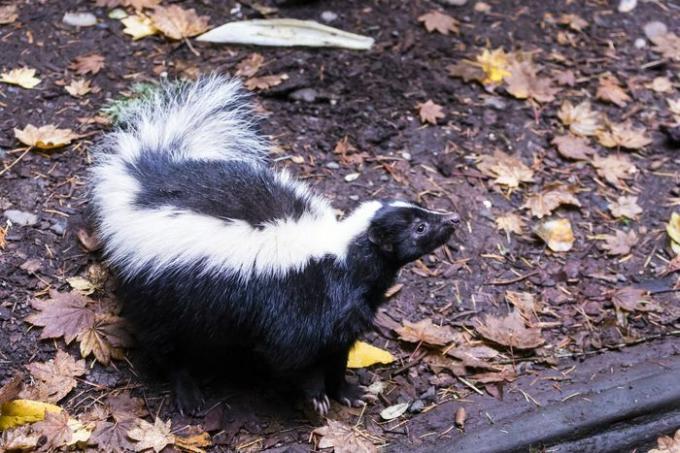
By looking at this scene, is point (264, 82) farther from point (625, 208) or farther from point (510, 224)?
point (625, 208)

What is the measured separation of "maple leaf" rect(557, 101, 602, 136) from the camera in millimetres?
5648

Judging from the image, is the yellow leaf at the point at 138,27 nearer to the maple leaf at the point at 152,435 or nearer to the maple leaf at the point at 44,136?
the maple leaf at the point at 44,136

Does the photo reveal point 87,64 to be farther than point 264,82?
No

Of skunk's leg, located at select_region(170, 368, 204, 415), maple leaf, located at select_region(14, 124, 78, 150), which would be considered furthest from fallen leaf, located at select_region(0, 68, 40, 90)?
skunk's leg, located at select_region(170, 368, 204, 415)

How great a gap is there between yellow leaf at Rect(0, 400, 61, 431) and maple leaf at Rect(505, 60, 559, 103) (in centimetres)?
382

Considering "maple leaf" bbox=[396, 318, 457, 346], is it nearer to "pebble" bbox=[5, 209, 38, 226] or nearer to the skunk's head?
the skunk's head

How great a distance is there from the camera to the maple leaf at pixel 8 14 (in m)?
5.52

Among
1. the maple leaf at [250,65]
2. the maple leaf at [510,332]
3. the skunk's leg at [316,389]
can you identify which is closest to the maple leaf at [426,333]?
the maple leaf at [510,332]

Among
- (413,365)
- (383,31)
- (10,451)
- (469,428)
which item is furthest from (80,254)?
(383,31)

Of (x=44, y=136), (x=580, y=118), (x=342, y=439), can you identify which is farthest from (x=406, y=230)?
(x=580, y=118)

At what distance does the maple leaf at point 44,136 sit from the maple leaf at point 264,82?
4.00 feet

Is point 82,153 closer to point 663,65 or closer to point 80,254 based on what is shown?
point 80,254

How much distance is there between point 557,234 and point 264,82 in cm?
217

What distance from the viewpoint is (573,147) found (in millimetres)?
5496
